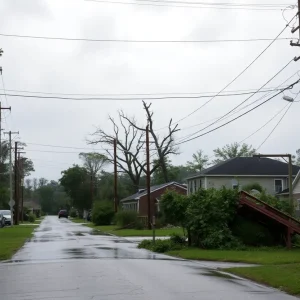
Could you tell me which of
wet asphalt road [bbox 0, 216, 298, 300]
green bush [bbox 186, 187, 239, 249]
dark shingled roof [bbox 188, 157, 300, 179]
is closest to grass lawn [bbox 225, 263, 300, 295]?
wet asphalt road [bbox 0, 216, 298, 300]

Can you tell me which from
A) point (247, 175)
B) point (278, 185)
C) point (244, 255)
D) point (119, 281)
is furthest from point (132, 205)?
point (119, 281)

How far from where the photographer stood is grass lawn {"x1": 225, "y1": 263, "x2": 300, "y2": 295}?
43.0ft

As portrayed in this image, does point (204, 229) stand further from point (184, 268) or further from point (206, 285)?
point (206, 285)

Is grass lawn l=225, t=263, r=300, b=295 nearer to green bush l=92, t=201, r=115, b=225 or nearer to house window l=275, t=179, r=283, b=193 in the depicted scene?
house window l=275, t=179, r=283, b=193

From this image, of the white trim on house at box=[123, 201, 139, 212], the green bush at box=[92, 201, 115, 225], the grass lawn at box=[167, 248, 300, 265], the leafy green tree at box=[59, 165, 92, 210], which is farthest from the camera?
the leafy green tree at box=[59, 165, 92, 210]

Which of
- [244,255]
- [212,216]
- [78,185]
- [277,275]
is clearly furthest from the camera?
[78,185]

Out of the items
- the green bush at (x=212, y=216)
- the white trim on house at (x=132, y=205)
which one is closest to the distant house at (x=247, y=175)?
the white trim on house at (x=132, y=205)

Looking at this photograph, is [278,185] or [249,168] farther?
[249,168]

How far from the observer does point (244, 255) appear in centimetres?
2202

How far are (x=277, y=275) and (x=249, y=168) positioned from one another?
46.3m

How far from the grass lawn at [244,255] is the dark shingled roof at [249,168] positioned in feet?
113

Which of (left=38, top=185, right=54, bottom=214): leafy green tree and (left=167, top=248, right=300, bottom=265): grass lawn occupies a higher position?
(left=38, top=185, right=54, bottom=214): leafy green tree

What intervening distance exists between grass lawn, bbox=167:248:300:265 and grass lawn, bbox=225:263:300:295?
7.55ft

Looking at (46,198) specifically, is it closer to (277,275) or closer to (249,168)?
(249,168)
